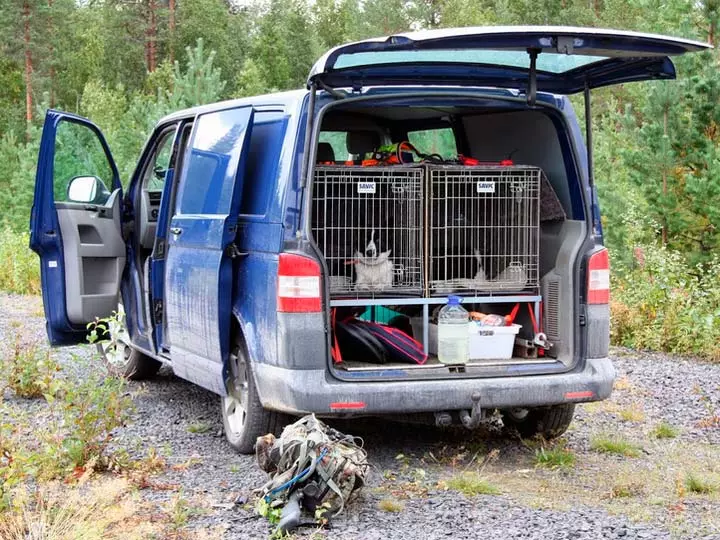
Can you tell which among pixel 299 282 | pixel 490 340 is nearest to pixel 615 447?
pixel 490 340

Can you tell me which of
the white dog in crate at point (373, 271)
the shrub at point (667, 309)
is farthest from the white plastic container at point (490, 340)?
the shrub at point (667, 309)

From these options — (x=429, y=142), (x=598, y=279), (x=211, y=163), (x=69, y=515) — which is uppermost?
(x=429, y=142)

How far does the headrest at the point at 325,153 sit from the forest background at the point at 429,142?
4.80 m

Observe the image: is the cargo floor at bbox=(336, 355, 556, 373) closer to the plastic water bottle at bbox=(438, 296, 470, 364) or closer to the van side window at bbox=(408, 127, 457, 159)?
the plastic water bottle at bbox=(438, 296, 470, 364)

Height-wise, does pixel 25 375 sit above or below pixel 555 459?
above

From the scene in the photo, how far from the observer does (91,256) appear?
8.09 m

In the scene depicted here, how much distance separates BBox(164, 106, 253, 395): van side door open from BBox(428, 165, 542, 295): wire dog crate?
1.17 meters

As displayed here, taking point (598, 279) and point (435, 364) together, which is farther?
point (598, 279)

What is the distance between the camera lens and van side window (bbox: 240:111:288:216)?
6.03 meters

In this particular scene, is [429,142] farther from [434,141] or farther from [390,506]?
[390,506]

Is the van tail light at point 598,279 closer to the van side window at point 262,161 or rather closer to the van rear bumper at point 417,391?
the van rear bumper at point 417,391

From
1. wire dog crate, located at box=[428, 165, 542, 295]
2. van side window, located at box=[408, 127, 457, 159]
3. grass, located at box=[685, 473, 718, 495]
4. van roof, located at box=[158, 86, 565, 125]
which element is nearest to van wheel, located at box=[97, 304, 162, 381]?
van roof, located at box=[158, 86, 565, 125]

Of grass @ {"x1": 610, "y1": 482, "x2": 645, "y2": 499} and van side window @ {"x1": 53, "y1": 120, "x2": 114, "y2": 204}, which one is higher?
van side window @ {"x1": 53, "y1": 120, "x2": 114, "y2": 204}

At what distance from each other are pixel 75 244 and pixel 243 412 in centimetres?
219
